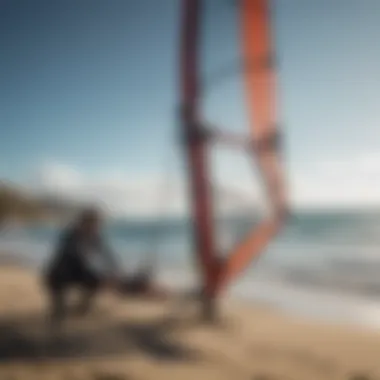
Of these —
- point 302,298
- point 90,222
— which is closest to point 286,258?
point 302,298

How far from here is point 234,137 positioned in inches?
52.6

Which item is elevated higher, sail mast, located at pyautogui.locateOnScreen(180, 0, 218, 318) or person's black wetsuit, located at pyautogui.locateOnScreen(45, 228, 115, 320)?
sail mast, located at pyautogui.locateOnScreen(180, 0, 218, 318)

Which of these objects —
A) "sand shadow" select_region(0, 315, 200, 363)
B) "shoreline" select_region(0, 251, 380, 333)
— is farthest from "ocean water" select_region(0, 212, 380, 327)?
"sand shadow" select_region(0, 315, 200, 363)

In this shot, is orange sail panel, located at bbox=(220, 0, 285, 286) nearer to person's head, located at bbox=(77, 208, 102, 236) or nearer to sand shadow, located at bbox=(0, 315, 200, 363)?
sand shadow, located at bbox=(0, 315, 200, 363)

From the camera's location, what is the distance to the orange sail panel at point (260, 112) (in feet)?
4.29

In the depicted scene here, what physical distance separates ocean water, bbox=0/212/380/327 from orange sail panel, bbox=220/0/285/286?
3 cm

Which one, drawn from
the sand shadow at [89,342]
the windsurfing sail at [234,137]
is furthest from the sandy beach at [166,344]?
the windsurfing sail at [234,137]

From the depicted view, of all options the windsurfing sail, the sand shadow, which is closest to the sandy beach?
the sand shadow

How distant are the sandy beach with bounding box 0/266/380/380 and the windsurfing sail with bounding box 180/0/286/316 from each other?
105 mm

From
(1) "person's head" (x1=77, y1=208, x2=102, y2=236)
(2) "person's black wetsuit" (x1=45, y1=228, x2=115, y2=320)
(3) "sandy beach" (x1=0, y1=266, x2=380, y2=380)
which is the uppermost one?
(1) "person's head" (x1=77, y1=208, x2=102, y2=236)

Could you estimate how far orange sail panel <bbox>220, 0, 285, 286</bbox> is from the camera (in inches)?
51.5

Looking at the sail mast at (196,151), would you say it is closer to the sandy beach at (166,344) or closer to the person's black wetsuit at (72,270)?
the sandy beach at (166,344)

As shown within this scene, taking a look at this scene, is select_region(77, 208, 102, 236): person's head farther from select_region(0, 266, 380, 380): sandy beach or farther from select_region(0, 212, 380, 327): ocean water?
select_region(0, 266, 380, 380): sandy beach

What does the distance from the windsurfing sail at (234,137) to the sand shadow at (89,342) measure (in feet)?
0.47
